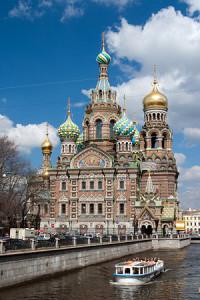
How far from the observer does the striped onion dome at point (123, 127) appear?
263ft

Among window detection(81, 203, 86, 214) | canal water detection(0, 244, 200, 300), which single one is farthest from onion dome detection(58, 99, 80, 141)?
canal water detection(0, 244, 200, 300)

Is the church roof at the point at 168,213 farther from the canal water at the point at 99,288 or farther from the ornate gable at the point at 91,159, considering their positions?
the canal water at the point at 99,288

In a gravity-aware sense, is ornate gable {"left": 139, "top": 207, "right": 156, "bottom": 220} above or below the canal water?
above

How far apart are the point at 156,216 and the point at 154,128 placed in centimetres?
1861

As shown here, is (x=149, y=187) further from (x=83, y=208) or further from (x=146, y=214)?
(x=83, y=208)

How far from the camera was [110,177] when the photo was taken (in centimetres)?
7706

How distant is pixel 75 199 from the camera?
77.9 m

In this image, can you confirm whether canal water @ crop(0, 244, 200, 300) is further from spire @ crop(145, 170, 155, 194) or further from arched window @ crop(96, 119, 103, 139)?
arched window @ crop(96, 119, 103, 139)

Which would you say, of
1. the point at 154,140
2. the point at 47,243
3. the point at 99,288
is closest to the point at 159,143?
the point at 154,140

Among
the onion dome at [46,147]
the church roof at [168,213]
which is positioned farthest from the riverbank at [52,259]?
the onion dome at [46,147]

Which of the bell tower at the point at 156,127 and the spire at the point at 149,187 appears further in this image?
the bell tower at the point at 156,127

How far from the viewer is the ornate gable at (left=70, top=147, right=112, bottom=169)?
7762 cm

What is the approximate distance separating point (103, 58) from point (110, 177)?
2498 cm

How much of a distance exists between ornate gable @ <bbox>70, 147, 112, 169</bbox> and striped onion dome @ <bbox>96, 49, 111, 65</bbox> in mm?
20325
